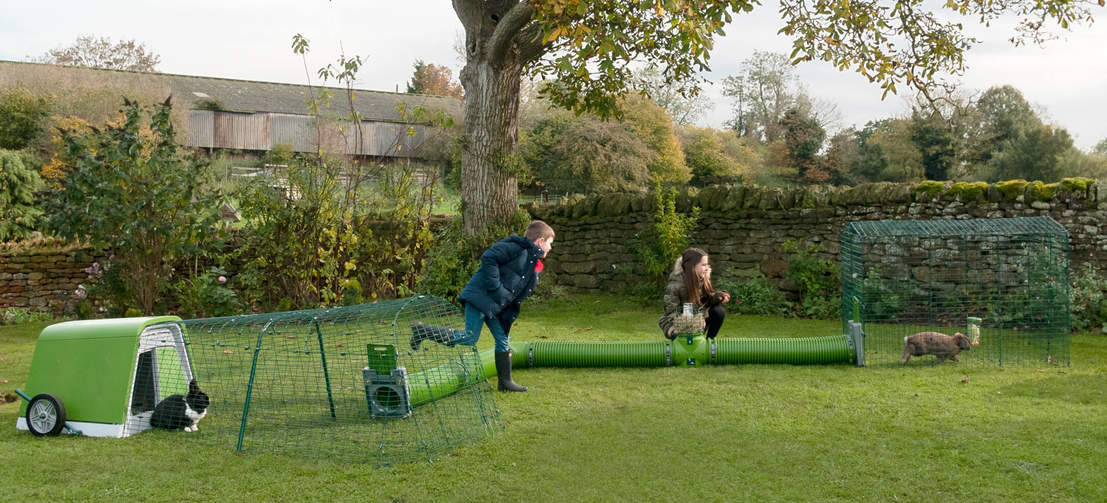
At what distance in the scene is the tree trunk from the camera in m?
12.4

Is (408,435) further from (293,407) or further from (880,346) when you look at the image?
(880,346)

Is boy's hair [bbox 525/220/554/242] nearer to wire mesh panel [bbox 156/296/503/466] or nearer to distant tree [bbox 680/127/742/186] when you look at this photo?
wire mesh panel [bbox 156/296/503/466]

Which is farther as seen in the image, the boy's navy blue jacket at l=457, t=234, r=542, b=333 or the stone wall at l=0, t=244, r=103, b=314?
the stone wall at l=0, t=244, r=103, b=314

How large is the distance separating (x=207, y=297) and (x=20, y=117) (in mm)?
22280

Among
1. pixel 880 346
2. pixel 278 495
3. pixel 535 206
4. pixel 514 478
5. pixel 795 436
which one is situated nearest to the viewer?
pixel 278 495

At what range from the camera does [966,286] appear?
9.80 meters

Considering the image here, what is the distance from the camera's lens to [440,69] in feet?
153

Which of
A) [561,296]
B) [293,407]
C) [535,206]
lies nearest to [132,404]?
[293,407]

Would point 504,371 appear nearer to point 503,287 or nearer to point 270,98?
point 503,287

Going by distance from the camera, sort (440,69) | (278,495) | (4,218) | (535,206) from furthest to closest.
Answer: (440,69) → (4,218) → (535,206) → (278,495)

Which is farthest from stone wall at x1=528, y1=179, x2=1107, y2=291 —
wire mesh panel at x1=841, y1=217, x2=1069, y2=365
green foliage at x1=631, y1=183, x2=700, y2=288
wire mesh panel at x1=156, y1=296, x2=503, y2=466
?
wire mesh panel at x1=156, y1=296, x2=503, y2=466

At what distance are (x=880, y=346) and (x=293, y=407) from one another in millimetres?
6212

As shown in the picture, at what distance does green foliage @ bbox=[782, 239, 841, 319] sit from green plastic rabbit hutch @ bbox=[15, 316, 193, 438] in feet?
28.0

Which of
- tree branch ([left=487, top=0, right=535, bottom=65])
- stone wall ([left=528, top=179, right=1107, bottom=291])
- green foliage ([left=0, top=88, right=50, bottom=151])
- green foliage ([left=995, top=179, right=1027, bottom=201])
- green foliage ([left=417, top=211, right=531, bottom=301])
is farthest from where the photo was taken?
green foliage ([left=0, top=88, right=50, bottom=151])
